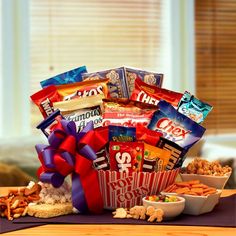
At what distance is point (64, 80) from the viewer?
3.86 ft

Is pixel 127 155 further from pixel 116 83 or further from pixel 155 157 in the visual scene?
pixel 116 83

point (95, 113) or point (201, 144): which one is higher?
point (95, 113)

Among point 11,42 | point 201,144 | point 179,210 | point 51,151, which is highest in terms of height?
point 11,42

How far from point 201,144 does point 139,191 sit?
284cm

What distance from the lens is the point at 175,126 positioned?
3.49ft

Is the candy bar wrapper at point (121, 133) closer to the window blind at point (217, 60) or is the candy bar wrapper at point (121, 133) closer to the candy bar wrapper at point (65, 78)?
the candy bar wrapper at point (65, 78)

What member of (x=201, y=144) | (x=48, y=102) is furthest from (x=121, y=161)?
(x=201, y=144)

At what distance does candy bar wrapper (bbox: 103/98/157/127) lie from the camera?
1.07 m

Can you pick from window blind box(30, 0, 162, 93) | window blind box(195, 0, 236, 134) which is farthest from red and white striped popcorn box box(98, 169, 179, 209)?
window blind box(195, 0, 236, 134)

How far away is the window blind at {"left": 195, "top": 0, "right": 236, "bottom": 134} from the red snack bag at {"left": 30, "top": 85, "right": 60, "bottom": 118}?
10.9 feet

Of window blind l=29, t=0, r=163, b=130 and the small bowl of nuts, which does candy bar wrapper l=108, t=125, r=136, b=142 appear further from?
window blind l=29, t=0, r=163, b=130

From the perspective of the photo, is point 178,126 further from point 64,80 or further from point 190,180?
point 64,80

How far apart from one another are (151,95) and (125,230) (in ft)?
1.17

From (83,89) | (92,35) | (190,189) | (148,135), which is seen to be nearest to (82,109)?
(83,89)
